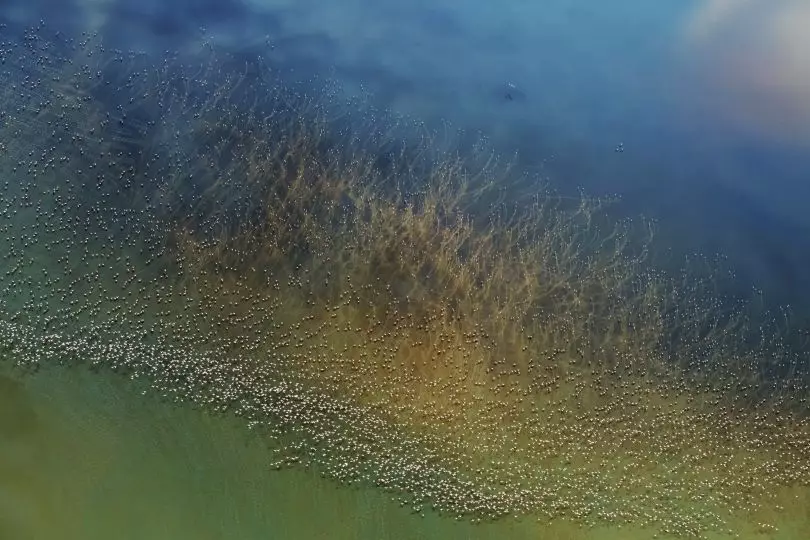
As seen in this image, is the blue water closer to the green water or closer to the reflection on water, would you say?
the reflection on water

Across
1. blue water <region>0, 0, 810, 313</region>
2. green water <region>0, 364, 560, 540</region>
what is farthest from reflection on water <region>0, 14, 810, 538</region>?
blue water <region>0, 0, 810, 313</region>

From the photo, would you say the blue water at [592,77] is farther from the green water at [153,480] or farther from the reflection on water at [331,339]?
the green water at [153,480]

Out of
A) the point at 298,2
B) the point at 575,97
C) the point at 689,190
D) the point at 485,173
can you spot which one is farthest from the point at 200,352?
the point at 689,190

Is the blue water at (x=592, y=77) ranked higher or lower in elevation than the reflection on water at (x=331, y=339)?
higher

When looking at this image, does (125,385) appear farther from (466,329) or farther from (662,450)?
(662,450)

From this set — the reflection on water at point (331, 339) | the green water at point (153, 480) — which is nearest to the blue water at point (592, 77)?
the reflection on water at point (331, 339)

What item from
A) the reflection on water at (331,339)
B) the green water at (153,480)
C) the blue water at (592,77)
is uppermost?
the blue water at (592,77)

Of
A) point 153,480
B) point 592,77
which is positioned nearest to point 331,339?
point 153,480

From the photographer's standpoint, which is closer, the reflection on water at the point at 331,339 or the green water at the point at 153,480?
the green water at the point at 153,480
